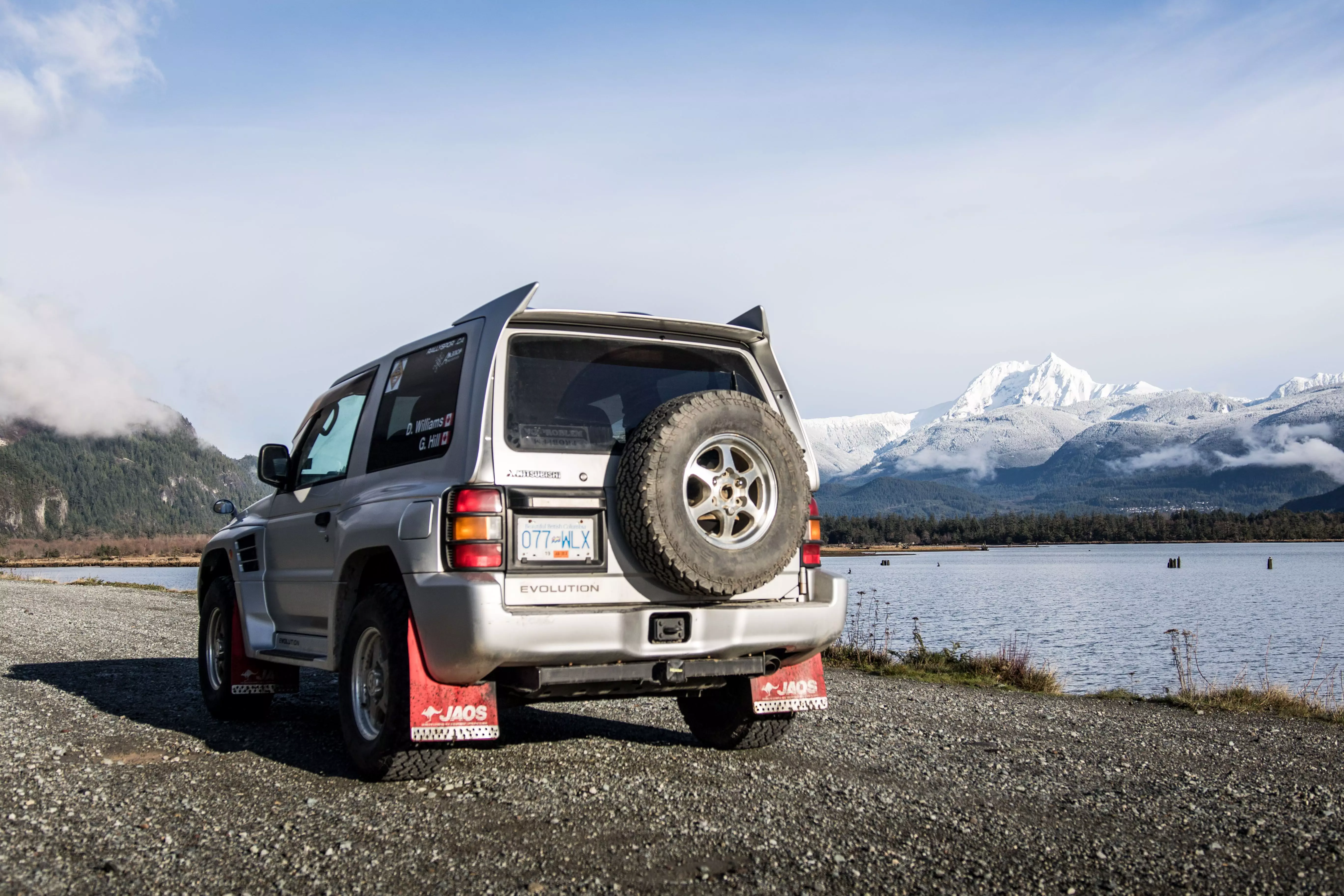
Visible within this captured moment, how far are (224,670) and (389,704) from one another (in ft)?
10.4

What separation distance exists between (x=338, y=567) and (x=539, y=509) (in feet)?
4.99

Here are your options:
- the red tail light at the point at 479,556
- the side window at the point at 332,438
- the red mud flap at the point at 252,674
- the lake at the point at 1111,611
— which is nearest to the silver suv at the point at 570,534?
the red tail light at the point at 479,556

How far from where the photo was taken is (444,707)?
4.98m

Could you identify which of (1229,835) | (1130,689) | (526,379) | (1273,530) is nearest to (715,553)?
(526,379)

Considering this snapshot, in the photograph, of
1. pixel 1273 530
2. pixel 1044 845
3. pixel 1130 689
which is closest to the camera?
pixel 1044 845

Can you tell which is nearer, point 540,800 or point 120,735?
point 540,800

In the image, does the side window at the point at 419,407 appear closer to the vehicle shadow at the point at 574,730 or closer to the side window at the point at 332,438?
the side window at the point at 332,438

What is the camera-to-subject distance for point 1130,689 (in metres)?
15.1

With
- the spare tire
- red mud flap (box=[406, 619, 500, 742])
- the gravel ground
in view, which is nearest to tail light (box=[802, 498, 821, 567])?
the spare tire

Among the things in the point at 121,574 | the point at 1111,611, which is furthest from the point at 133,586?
the point at 121,574

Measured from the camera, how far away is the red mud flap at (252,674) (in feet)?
24.5

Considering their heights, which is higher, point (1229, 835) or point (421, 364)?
point (421, 364)

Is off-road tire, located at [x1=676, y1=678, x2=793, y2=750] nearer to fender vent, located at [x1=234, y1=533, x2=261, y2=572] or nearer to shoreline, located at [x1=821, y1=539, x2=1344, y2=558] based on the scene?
fender vent, located at [x1=234, y1=533, x2=261, y2=572]

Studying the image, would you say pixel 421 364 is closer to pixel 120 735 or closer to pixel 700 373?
pixel 700 373
